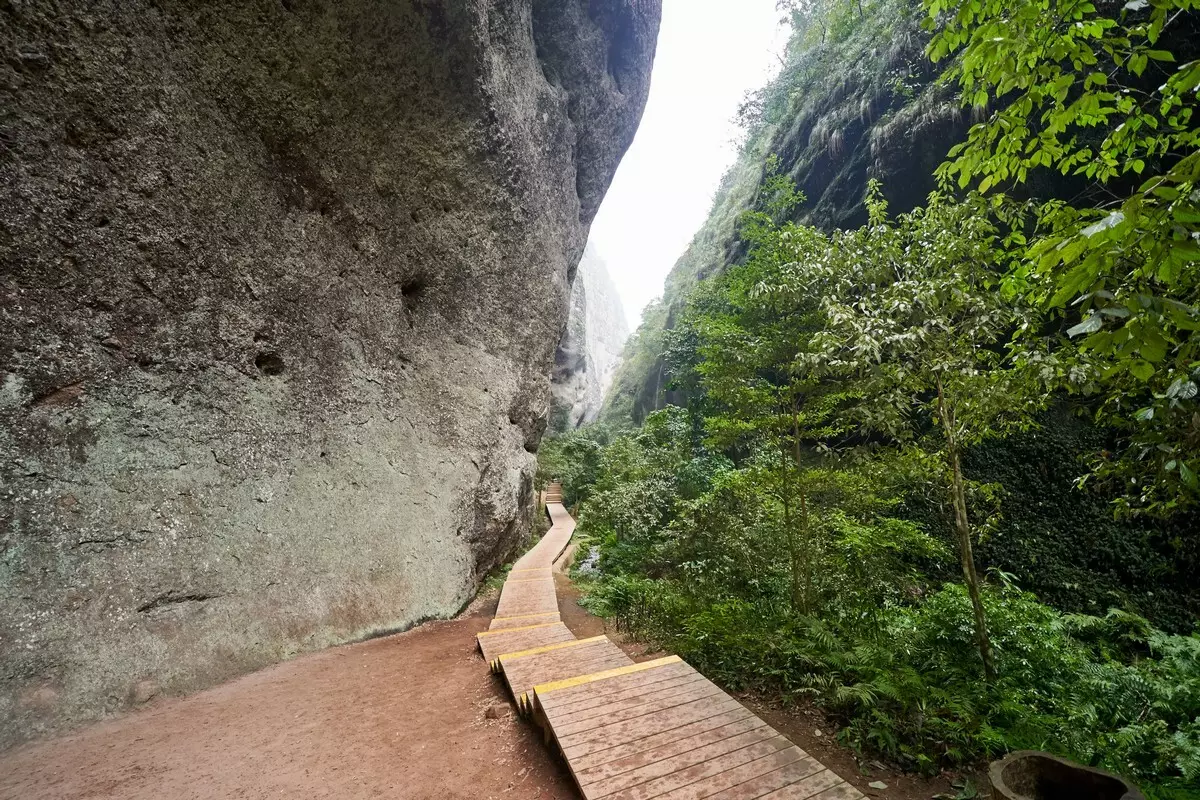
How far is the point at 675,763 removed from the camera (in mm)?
2836

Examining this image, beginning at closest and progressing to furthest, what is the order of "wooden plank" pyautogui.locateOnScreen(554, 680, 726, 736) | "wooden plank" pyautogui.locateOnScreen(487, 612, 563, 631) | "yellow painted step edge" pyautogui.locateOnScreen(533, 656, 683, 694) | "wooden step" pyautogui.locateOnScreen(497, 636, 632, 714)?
→ 1. "wooden plank" pyautogui.locateOnScreen(554, 680, 726, 736)
2. "yellow painted step edge" pyautogui.locateOnScreen(533, 656, 683, 694)
3. "wooden step" pyautogui.locateOnScreen(497, 636, 632, 714)
4. "wooden plank" pyautogui.locateOnScreen(487, 612, 563, 631)

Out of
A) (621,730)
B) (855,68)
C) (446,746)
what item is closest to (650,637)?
(446,746)

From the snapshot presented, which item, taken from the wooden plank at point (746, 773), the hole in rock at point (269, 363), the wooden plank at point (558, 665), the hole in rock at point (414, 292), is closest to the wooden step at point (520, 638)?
the wooden plank at point (558, 665)

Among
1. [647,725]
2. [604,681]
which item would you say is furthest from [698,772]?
[604,681]

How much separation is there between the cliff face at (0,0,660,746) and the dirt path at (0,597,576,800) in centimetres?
54

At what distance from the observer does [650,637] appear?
676 centimetres

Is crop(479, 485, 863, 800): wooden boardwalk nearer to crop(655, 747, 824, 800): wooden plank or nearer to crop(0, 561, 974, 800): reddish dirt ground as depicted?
crop(655, 747, 824, 800): wooden plank

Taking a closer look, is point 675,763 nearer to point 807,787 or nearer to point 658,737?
point 658,737

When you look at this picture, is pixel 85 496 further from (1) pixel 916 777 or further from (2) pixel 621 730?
(1) pixel 916 777

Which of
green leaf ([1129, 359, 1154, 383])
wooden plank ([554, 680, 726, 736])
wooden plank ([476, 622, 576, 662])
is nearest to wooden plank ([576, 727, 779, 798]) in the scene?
wooden plank ([554, 680, 726, 736])

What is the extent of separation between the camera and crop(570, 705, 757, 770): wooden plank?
9.38 feet

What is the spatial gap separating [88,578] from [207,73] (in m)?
5.77

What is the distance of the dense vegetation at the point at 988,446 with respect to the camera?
250cm

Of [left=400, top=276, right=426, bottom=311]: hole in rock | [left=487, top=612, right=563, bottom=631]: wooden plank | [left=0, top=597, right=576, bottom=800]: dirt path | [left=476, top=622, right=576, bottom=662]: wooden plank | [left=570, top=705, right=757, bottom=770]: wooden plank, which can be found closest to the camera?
[left=570, top=705, right=757, bottom=770]: wooden plank
